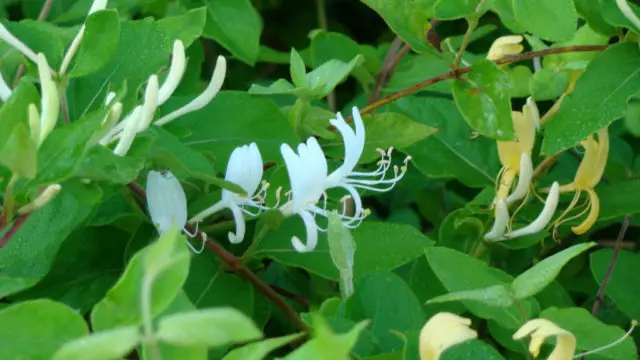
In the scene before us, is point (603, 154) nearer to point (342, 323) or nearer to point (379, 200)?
point (342, 323)

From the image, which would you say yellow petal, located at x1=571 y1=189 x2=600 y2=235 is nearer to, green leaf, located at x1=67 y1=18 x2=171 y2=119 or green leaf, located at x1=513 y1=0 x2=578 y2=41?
green leaf, located at x1=513 y1=0 x2=578 y2=41

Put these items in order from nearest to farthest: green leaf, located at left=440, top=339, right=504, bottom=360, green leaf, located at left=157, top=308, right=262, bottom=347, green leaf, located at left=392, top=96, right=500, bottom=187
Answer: green leaf, located at left=157, top=308, right=262, bottom=347 < green leaf, located at left=440, top=339, right=504, bottom=360 < green leaf, located at left=392, top=96, right=500, bottom=187

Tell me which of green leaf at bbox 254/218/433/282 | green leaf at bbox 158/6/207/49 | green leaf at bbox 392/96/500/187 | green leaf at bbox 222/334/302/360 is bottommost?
green leaf at bbox 392/96/500/187

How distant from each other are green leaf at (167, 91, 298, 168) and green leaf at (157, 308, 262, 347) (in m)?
0.38

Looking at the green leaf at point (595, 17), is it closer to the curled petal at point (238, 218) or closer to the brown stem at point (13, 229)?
the curled petal at point (238, 218)

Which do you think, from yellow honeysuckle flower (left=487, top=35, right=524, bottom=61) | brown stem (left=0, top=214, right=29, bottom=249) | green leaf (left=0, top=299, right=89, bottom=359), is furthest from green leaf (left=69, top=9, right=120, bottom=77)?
yellow honeysuckle flower (left=487, top=35, right=524, bottom=61)

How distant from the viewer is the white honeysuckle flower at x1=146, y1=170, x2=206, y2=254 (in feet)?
1.95

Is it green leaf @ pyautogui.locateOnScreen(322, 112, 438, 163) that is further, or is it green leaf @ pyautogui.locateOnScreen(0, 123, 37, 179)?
green leaf @ pyautogui.locateOnScreen(322, 112, 438, 163)

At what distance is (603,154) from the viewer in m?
0.75

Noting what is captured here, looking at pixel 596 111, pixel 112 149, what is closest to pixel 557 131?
pixel 596 111

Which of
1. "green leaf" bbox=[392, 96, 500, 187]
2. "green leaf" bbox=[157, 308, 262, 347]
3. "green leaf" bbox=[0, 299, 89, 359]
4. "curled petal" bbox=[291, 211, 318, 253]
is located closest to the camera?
"green leaf" bbox=[157, 308, 262, 347]

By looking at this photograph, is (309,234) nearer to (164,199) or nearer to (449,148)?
(164,199)

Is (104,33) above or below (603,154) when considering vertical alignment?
above

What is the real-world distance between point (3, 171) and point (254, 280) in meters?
0.22
